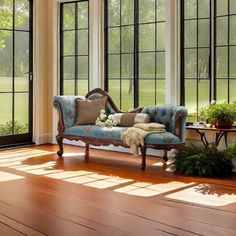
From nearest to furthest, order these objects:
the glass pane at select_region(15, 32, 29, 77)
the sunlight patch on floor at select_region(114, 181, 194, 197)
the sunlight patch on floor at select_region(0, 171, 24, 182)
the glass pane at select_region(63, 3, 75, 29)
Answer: the sunlight patch on floor at select_region(114, 181, 194, 197), the sunlight patch on floor at select_region(0, 171, 24, 182), the glass pane at select_region(15, 32, 29, 77), the glass pane at select_region(63, 3, 75, 29)

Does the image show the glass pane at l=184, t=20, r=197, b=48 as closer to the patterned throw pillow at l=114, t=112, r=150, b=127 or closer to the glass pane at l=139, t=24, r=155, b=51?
the glass pane at l=139, t=24, r=155, b=51

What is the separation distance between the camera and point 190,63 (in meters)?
6.60

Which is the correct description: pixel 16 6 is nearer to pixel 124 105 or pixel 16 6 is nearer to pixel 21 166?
pixel 124 105

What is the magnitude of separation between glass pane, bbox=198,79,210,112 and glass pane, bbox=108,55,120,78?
153cm

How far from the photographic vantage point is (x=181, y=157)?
18.7ft

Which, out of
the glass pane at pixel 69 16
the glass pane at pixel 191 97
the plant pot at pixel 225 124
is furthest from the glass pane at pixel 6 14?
the plant pot at pixel 225 124

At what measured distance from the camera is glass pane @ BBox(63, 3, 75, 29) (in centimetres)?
790

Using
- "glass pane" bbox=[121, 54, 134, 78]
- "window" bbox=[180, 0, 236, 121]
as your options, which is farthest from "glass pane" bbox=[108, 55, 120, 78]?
"window" bbox=[180, 0, 236, 121]

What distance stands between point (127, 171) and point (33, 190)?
1.43 meters

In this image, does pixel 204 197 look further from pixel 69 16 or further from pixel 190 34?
pixel 69 16

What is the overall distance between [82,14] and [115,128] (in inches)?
99.3

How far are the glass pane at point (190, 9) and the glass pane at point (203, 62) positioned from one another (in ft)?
1.73

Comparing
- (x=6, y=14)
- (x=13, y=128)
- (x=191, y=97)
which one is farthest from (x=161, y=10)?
(x=13, y=128)

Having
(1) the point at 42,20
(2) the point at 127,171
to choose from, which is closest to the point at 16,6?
(1) the point at 42,20
